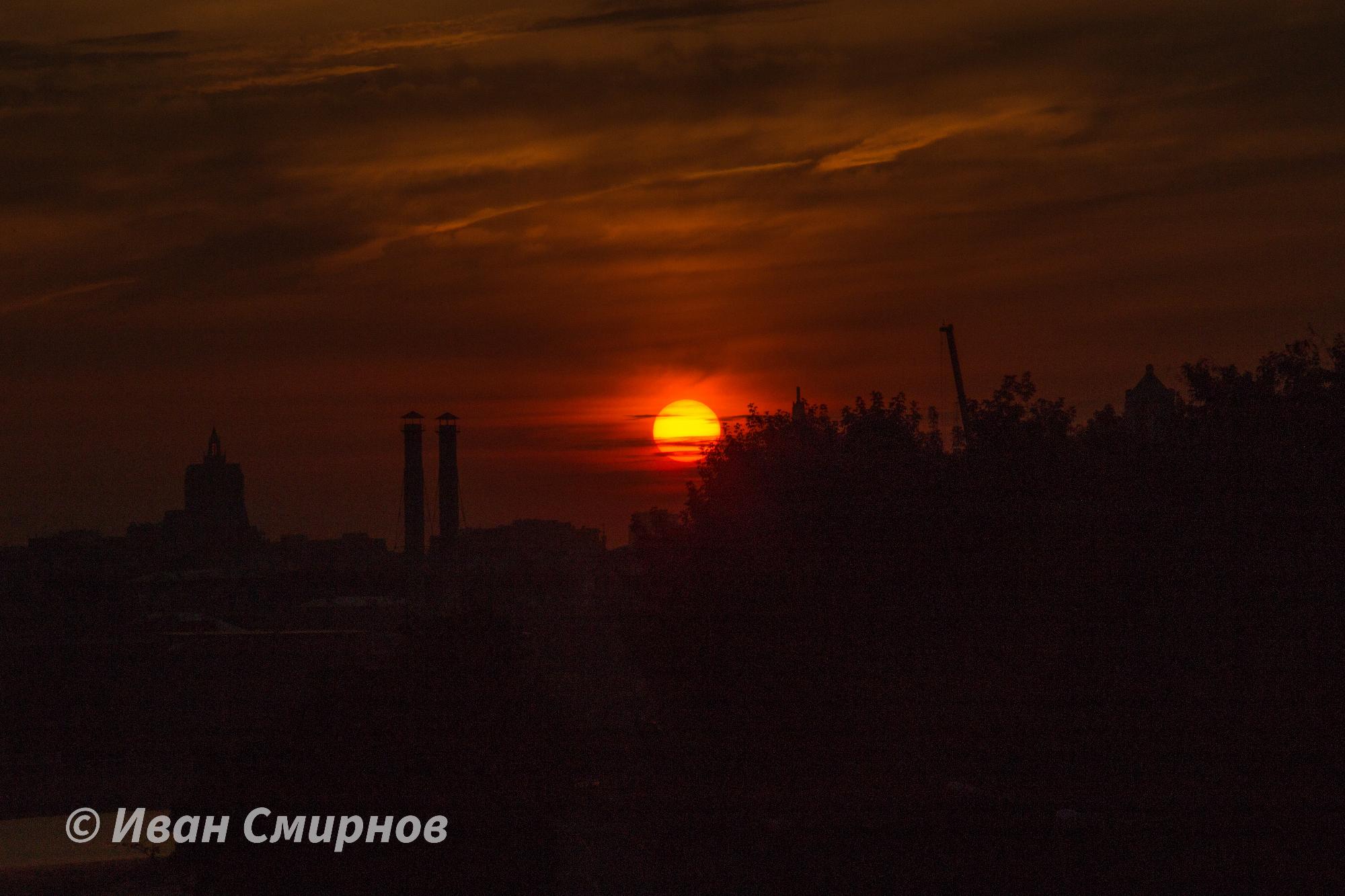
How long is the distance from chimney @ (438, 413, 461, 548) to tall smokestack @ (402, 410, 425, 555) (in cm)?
113

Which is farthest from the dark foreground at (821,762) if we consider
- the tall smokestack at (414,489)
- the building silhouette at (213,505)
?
the building silhouette at (213,505)

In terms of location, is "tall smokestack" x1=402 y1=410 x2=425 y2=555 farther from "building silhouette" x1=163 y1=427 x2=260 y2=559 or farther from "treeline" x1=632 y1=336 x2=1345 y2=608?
"treeline" x1=632 y1=336 x2=1345 y2=608

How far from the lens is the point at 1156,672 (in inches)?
584

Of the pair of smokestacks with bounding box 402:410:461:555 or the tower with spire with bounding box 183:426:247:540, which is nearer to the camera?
the pair of smokestacks with bounding box 402:410:461:555

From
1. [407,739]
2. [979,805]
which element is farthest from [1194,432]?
[407,739]

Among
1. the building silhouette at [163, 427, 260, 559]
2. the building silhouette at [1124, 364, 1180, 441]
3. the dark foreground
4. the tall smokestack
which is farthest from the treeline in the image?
the building silhouette at [163, 427, 260, 559]

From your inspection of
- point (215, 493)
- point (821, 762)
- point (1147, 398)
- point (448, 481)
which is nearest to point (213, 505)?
point (215, 493)

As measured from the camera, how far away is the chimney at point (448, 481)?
2687 inches

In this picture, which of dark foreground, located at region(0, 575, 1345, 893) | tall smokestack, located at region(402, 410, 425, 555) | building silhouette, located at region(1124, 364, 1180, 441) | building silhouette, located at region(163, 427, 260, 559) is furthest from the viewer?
building silhouette, located at region(163, 427, 260, 559)

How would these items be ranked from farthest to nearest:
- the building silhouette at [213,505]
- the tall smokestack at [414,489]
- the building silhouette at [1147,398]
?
the building silhouette at [213,505]
the tall smokestack at [414,489]
the building silhouette at [1147,398]

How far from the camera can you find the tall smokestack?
65.9 m

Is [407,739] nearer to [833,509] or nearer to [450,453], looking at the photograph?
[833,509]

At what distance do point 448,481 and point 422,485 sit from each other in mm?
1749

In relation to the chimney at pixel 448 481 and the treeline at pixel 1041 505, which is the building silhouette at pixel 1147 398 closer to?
the treeline at pixel 1041 505
